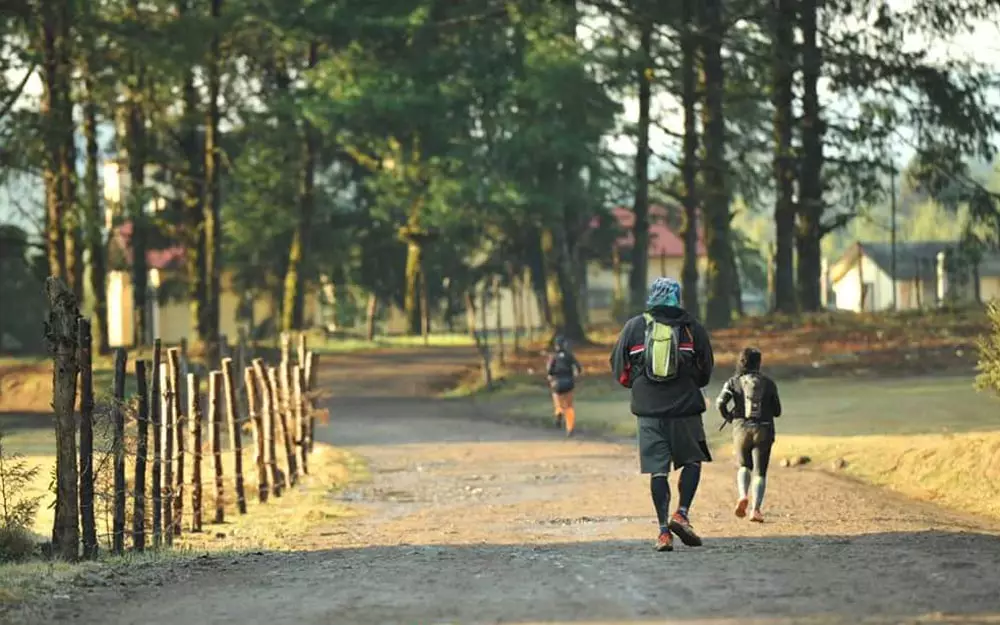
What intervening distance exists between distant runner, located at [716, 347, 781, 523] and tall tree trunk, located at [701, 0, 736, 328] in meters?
29.1

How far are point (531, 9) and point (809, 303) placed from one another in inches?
547

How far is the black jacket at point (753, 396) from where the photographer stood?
1566 centimetres

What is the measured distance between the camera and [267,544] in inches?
608

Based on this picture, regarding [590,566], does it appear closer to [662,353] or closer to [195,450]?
[662,353]

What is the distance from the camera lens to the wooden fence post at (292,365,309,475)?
25250 millimetres

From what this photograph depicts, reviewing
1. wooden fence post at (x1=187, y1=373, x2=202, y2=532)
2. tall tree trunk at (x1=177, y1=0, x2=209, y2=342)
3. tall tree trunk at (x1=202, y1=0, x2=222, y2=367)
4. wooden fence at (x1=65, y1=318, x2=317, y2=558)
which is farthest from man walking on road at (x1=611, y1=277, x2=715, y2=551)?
tall tree trunk at (x1=177, y1=0, x2=209, y2=342)

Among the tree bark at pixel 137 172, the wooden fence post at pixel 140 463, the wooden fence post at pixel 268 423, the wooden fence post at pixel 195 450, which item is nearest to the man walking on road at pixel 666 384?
the wooden fence post at pixel 140 463

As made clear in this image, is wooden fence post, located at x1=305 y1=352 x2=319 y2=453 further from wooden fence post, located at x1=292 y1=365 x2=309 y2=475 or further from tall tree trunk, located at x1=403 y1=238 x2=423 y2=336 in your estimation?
tall tree trunk, located at x1=403 y1=238 x2=423 y2=336

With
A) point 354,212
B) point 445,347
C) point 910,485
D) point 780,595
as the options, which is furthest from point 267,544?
point 354,212

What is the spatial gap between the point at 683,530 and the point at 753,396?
10.6ft

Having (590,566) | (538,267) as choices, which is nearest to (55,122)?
(538,267)

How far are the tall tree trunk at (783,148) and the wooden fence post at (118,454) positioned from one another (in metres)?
29.7

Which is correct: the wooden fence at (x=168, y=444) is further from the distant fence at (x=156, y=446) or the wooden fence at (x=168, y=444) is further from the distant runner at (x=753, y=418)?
the distant runner at (x=753, y=418)

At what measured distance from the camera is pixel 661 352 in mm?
12711
